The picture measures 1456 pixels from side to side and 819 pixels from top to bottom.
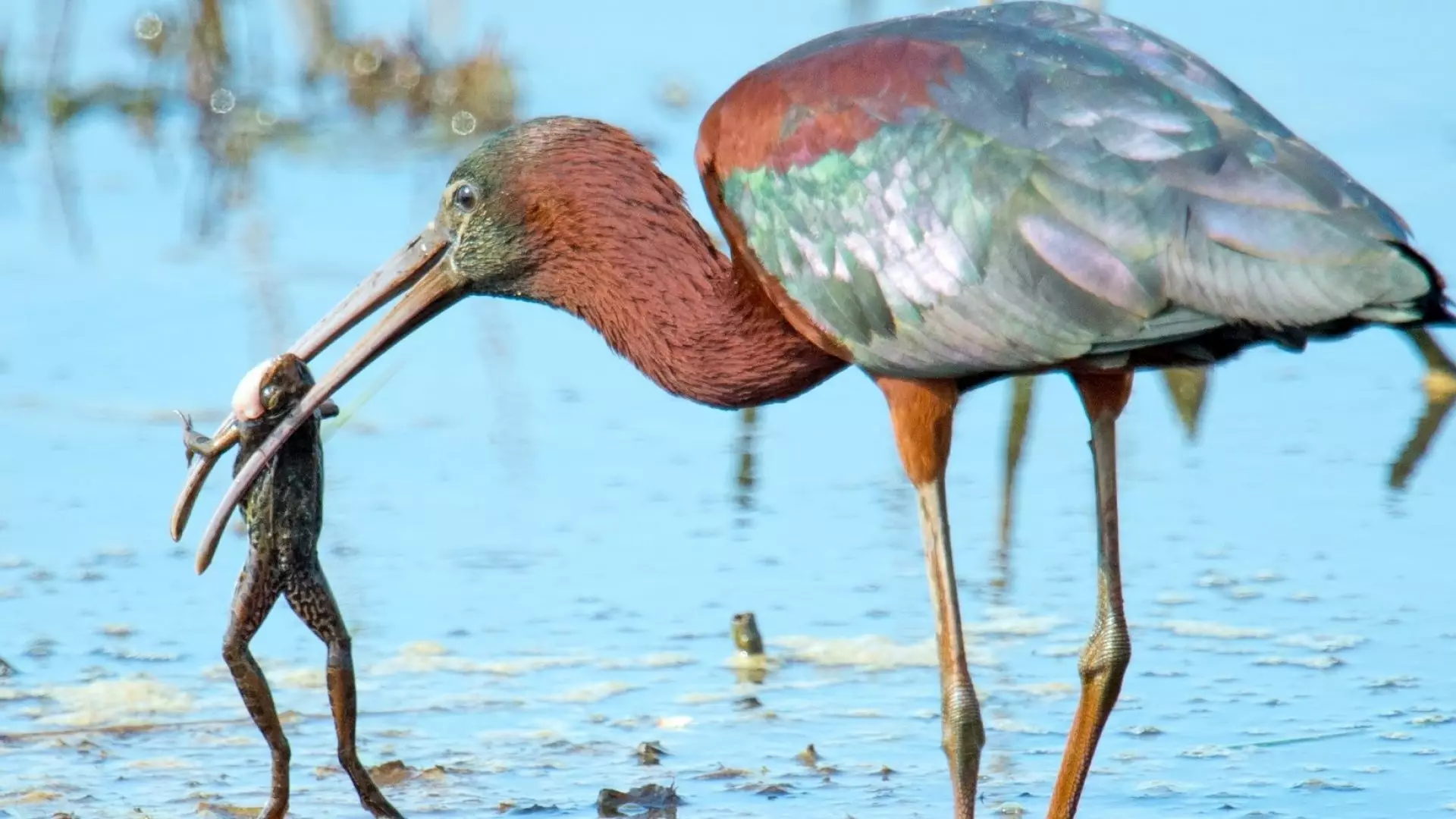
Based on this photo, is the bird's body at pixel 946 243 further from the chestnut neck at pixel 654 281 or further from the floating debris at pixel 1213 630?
the floating debris at pixel 1213 630

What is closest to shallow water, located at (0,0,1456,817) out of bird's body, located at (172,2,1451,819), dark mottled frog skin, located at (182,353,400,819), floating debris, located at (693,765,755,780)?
floating debris, located at (693,765,755,780)

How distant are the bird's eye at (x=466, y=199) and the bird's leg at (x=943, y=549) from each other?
1.04 metres

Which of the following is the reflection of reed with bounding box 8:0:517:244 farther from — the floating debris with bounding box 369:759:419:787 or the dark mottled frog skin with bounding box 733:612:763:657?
the floating debris with bounding box 369:759:419:787

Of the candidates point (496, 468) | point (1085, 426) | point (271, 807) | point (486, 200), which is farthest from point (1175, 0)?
point (271, 807)

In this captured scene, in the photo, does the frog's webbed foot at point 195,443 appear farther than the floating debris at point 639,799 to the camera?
Yes

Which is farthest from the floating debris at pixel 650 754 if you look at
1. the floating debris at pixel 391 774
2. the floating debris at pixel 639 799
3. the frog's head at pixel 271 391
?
the frog's head at pixel 271 391

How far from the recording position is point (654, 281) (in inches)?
239

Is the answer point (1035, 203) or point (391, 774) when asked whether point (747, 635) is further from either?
point (1035, 203)

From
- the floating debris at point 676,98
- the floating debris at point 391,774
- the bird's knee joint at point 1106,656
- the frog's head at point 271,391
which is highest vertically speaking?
the floating debris at point 676,98

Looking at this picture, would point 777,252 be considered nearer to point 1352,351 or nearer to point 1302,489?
point 1302,489

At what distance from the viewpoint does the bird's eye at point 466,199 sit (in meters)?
6.25

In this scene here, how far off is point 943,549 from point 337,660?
4.17 feet

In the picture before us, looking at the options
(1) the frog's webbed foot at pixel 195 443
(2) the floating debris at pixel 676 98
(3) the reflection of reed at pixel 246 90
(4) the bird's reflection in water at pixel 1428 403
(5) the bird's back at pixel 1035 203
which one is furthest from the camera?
(2) the floating debris at pixel 676 98

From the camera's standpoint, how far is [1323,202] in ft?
17.1
